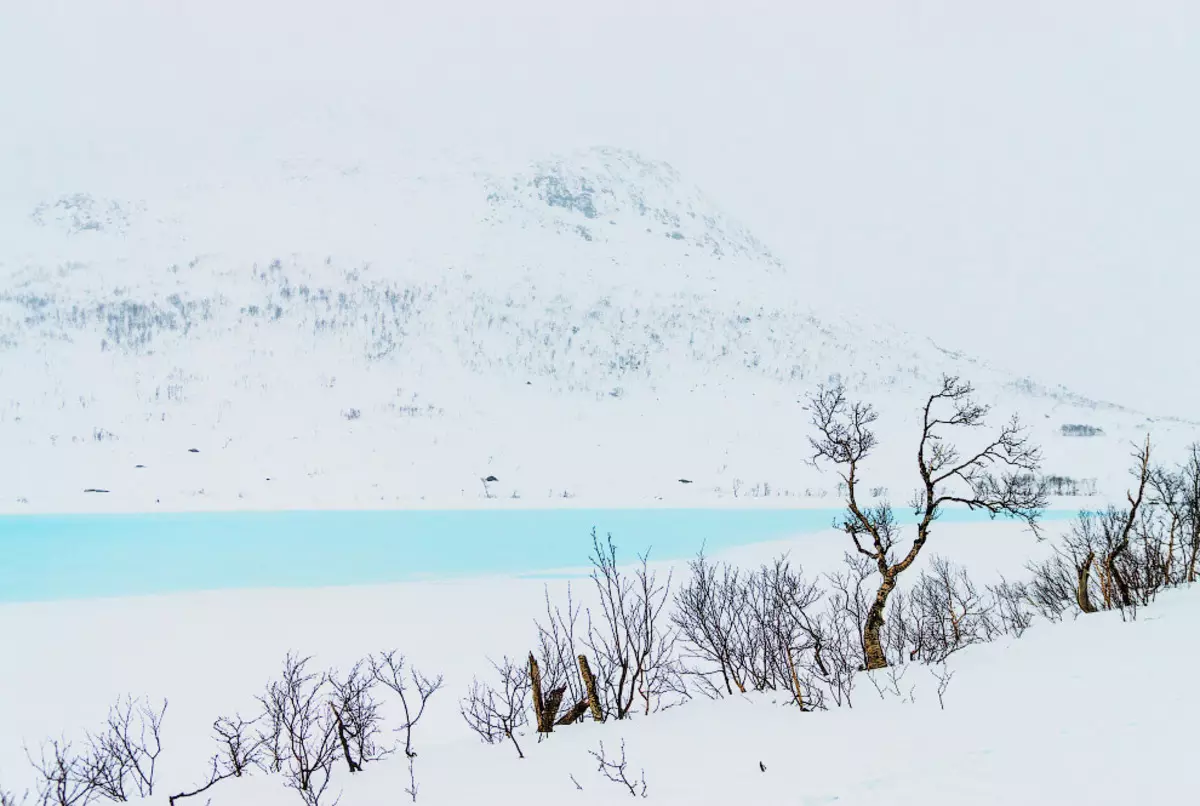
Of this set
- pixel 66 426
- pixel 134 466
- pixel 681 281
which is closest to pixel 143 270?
pixel 66 426

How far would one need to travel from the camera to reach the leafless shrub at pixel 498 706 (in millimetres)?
8539

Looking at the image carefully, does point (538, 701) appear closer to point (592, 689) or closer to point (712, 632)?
point (592, 689)

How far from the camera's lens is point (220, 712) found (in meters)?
12.6

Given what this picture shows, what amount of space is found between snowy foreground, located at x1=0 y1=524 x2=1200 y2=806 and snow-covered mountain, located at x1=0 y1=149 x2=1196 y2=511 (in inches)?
808

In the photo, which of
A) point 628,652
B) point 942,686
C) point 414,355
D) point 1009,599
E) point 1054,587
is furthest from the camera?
point 414,355

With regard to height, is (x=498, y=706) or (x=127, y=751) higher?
(x=127, y=751)

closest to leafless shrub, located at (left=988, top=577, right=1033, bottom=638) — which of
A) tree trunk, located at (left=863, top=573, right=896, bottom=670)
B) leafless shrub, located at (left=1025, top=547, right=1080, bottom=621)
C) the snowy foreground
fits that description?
leafless shrub, located at (left=1025, top=547, right=1080, bottom=621)

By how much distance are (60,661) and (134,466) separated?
2732 centimetres

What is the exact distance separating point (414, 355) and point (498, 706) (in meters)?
47.6

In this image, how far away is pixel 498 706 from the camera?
13.8 meters

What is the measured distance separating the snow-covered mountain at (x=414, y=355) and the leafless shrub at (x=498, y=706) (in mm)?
23694

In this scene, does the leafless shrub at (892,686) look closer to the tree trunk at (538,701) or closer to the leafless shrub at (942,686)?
the leafless shrub at (942,686)

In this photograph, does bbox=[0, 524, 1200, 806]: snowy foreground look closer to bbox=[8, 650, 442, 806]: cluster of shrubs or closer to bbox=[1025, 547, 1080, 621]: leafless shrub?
bbox=[8, 650, 442, 806]: cluster of shrubs

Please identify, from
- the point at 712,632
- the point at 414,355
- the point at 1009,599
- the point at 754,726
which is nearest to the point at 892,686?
the point at 754,726
